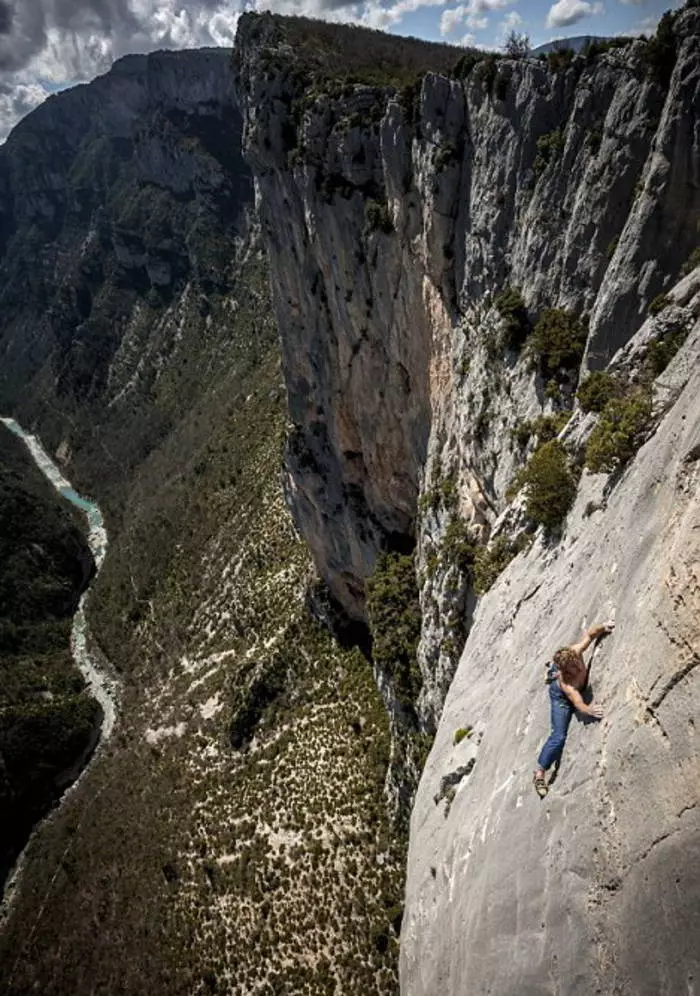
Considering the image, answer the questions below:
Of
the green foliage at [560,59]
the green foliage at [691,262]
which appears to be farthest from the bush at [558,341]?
the green foliage at [560,59]

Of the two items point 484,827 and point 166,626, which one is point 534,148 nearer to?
point 484,827

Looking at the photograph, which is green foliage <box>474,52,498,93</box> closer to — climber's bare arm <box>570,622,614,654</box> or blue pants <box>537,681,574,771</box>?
climber's bare arm <box>570,622,614,654</box>

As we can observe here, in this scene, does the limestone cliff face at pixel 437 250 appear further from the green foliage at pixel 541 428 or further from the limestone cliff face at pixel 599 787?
the limestone cliff face at pixel 599 787


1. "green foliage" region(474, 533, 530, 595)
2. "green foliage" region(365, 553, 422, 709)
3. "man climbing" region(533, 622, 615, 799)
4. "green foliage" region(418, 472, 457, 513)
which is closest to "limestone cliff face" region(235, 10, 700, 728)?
"green foliage" region(418, 472, 457, 513)

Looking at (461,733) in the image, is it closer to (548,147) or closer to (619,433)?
(619,433)

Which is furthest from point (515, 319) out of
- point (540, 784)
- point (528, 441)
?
point (540, 784)

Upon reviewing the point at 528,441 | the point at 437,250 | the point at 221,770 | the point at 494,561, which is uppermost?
the point at 437,250
